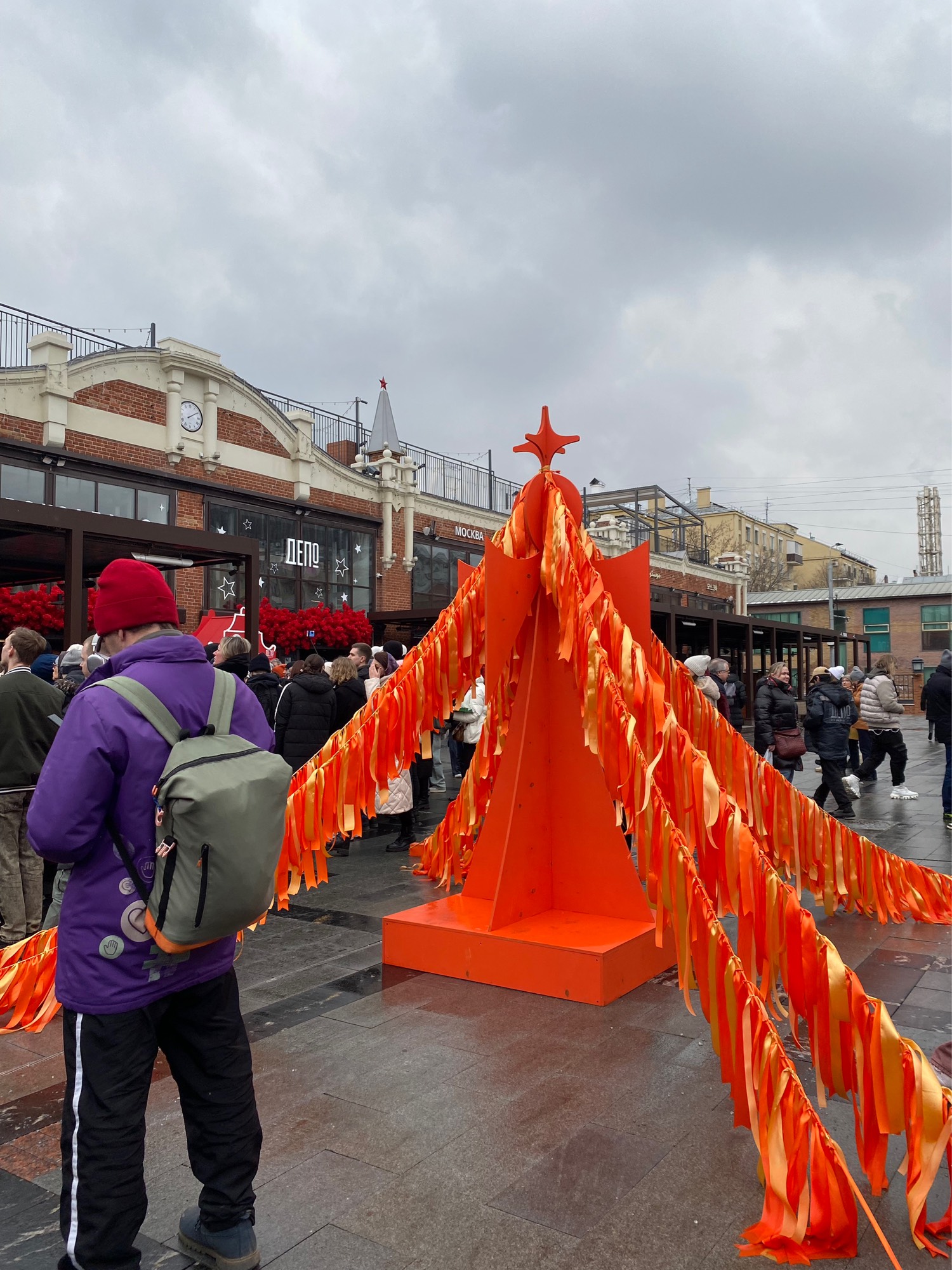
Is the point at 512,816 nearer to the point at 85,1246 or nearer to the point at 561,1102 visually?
the point at 561,1102

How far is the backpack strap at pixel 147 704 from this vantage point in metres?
2.34

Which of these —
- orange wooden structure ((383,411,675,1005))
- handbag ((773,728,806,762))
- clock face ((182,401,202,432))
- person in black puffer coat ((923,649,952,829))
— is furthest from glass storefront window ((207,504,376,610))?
orange wooden structure ((383,411,675,1005))

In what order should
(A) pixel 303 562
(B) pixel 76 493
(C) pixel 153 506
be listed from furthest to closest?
(A) pixel 303 562 < (C) pixel 153 506 < (B) pixel 76 493

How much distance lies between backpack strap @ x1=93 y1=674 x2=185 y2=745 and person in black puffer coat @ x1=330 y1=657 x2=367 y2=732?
6.25 metres

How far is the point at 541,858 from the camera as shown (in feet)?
16.9

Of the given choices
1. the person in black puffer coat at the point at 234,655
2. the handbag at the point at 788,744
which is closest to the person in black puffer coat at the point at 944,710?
the handbag at the point at 788,744

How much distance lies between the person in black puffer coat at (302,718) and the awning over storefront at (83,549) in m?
2.60

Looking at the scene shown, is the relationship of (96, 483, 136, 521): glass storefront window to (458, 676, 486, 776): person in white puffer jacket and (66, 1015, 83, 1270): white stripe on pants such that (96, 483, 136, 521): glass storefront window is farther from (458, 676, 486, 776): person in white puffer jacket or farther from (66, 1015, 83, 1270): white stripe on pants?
(66, 1015, 83, 1270): white stripe on pants

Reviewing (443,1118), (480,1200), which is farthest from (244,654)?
(480,1200)

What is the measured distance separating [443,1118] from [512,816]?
6.18 ft

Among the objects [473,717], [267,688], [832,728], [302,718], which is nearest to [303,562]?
[473,717]

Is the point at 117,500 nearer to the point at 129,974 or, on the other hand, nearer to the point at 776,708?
the point at 776,708

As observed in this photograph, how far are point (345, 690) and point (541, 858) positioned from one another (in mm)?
4029

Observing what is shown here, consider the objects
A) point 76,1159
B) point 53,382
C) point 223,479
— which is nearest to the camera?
point 76,1159
